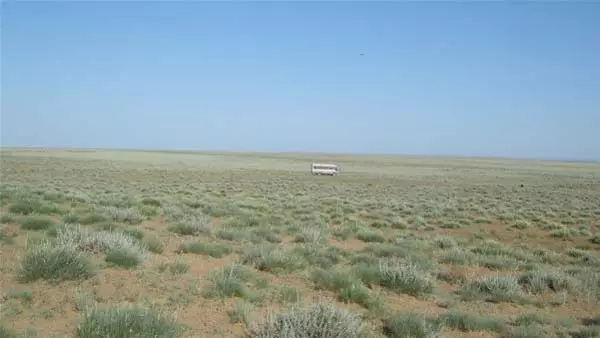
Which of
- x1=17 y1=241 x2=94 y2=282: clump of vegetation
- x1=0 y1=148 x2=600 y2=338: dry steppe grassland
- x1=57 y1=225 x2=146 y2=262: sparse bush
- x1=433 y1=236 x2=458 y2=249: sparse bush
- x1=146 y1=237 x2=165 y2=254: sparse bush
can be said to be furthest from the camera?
x1=433 y1=236 x2=458 y2=249: sparse bush

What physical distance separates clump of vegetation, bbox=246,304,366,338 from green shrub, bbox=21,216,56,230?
27.6ft

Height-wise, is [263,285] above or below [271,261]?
below

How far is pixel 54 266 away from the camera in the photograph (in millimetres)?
6945

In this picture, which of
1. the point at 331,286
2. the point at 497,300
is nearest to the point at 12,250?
the point at 331,286

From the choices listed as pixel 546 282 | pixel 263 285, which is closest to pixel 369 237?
pixel 546 282

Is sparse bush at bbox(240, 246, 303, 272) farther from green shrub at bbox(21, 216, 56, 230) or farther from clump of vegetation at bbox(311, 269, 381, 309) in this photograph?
green shrub at bbox(21, 216, 56, 230)

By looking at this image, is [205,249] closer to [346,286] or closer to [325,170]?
[346,286]

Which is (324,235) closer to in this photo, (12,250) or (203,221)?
(203,221)

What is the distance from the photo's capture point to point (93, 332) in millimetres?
4715

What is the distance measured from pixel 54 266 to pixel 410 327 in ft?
18.1

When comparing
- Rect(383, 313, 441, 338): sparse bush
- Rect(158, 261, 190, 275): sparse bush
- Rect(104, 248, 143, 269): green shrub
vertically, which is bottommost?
Rect(383, 313, 441, 338): sparse bush

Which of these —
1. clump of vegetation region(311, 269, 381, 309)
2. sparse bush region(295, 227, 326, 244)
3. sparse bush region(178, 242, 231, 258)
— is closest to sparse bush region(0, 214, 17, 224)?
sparse bush region(178, 242, 231, 258)

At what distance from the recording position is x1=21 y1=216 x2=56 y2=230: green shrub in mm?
11117

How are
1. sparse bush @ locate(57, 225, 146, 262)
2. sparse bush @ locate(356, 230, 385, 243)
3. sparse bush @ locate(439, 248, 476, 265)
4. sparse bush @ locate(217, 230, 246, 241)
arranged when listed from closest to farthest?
sparse bush @ locate(57, 225, 146, 262) → sparse bush @ locate(439, 248, 476, 265) → sparse bush @ locate(217, 230, 246, 241) → sparse bush @ locate(356, 230, 385, 243)
